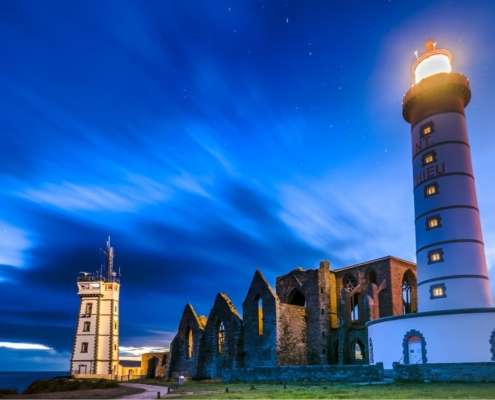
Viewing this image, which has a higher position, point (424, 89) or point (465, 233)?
point (424, 89)

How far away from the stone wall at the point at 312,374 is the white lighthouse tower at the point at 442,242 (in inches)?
113

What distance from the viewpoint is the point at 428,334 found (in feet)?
78.3

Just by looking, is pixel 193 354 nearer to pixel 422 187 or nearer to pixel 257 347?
pixel 257 347

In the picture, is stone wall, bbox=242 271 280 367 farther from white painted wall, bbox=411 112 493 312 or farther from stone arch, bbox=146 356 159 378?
stone arch, bbox=146 356 159 378

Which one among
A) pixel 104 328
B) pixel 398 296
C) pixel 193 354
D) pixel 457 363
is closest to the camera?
pixel 457 363

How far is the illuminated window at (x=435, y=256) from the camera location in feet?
86.4

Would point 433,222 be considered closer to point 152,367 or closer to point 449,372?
point 449,372

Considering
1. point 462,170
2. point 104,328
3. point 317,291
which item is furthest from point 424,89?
point 104,328

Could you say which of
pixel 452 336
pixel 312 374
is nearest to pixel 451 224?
pixel 452 336

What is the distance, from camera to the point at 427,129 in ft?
96.7

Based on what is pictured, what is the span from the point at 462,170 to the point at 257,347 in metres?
20.7

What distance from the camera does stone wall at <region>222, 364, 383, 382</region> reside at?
75.6ft

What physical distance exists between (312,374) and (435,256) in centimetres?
967

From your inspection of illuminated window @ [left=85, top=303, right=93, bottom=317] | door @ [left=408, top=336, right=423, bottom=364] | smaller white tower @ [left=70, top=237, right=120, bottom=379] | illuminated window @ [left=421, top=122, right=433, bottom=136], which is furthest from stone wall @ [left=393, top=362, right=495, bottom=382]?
illuminated window @ [left=85, top=303, right=93, bottom=317]
